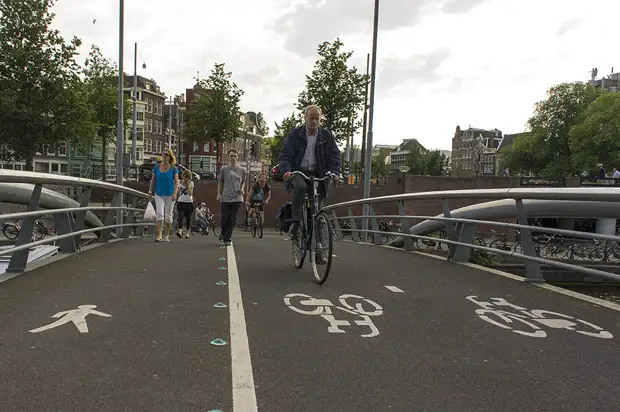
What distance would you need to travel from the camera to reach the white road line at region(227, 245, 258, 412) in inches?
108

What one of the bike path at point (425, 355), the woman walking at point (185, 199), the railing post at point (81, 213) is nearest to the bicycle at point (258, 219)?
the woman walking at point (185, 199)

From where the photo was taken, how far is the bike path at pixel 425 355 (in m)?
2.83

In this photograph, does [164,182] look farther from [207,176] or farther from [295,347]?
[207,176]

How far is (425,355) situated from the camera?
3.54 metres

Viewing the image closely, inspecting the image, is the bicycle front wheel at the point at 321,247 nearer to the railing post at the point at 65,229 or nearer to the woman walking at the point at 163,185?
the railing post at the point at 65,229

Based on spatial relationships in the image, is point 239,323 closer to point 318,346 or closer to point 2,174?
point 318,346

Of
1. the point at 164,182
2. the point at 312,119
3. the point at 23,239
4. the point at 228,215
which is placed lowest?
the point at 228,215

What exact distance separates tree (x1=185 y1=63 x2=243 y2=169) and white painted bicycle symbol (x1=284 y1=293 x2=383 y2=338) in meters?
43.7

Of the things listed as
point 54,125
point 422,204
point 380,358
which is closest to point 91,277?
point 380,358

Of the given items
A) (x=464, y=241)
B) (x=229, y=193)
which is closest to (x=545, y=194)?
(x=464, y=241)

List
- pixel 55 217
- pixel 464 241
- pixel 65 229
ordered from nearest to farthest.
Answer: pixel 55 217 → pixel 65 229 → pixel 464 241

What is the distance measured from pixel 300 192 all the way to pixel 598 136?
6526 centimetres

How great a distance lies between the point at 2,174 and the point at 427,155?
395 ft

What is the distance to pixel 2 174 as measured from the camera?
16.3 ft
